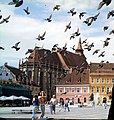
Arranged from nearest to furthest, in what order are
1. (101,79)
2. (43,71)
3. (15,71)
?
1. (101,79)
2. (15,71)
3. (43,71)

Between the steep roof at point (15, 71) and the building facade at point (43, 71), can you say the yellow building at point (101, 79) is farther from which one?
the steep roof at point (15, 71)

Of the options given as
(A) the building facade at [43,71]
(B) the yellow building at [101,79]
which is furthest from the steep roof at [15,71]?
(B) the yellow building at [101,79]

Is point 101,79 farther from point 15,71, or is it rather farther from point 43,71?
point 43,71

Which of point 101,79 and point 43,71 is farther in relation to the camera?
point 43,71

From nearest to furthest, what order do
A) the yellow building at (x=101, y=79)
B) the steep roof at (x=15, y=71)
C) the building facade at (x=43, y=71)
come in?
the yellow building at (x=101, y=79) → the steep roof at (x=15, y=71) → the building facade at (x=43, y=71)

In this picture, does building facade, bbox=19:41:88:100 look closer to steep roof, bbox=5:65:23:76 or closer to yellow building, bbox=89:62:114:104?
steep roof, bbox=5:65:23:76

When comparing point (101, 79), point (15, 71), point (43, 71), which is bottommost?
point (101, 79)

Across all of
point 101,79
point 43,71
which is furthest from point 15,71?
point 101,79

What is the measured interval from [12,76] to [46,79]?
20.6m

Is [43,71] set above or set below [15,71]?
above

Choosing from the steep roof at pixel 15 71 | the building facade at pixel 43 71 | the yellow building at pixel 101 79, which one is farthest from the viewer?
the building facade at pixel 43 71

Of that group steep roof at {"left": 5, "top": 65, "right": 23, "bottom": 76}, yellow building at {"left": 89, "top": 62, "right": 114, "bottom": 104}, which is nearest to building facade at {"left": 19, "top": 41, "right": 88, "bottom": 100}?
steep roof at {"left": 5, "top": 65, "right": 23, "bottom": 76}

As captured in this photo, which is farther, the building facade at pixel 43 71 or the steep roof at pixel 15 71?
the building facade at pixel 43 71

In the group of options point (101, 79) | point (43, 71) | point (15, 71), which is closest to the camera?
point (101, 79)
